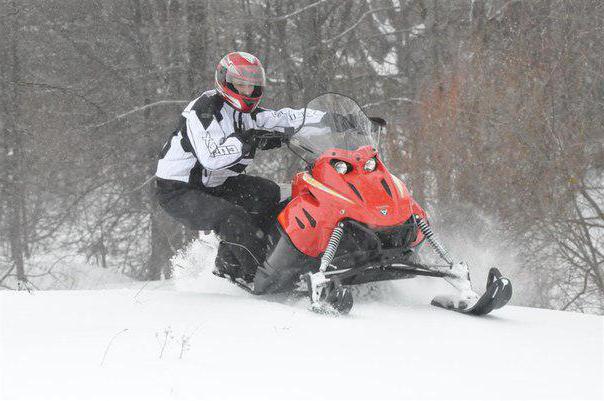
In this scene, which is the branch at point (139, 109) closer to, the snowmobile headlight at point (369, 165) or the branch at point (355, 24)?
the branch at point (355, 24)

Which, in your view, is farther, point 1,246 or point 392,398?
point 1,246

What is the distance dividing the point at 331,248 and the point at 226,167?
101cm

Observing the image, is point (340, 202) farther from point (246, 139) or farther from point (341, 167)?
point (246, 139)

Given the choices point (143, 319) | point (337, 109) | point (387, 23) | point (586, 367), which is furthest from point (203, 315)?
point (387, 23)

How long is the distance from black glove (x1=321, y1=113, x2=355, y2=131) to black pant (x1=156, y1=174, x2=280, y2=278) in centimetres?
82

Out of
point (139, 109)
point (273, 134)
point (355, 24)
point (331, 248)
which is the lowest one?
point (331, 248)

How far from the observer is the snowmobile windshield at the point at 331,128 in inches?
217

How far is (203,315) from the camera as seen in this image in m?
4.86

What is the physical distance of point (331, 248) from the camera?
513 centimetres

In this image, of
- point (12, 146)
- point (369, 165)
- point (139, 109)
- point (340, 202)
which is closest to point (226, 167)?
point (340, 202)

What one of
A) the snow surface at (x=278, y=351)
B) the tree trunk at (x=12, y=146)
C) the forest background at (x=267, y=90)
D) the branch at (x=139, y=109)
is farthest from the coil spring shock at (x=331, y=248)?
the tree trunk at (x=12, y=146)

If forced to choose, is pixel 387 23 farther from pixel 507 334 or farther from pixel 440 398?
pixel 440 398

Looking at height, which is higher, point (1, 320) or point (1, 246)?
point (1, 320)

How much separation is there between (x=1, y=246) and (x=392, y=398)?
53.1 feet
